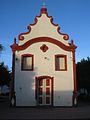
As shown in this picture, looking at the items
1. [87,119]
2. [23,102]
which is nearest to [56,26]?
[23,102]

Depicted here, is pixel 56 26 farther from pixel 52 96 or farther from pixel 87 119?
pixel 87 119

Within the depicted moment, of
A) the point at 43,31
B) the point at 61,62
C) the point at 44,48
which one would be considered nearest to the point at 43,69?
the point at 61,62

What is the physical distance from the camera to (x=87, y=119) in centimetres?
1781

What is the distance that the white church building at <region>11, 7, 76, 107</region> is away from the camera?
1139 inches

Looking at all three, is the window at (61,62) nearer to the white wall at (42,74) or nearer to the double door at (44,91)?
the white wall at (42,74)

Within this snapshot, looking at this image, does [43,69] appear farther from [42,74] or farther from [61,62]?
[61,62]

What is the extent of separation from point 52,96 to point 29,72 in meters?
3.37

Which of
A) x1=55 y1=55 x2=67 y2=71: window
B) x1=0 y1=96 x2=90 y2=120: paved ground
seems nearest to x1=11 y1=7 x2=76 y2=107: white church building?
x1=55 y1=55 x2=67 y2=71: window

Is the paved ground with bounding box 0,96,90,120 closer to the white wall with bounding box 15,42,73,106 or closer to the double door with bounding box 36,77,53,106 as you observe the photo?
the white wall with bounding box 15,42,73,106

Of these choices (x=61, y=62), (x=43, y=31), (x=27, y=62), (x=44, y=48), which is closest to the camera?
(x=27, y=62)

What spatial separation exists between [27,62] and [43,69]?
182 centimetres

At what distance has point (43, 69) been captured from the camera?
2948 cm

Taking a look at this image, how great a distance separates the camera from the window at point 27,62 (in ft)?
96.6

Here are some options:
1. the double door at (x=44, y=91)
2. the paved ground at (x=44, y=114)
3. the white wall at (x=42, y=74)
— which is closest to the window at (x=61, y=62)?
the white wall at (x=42, y=74)
